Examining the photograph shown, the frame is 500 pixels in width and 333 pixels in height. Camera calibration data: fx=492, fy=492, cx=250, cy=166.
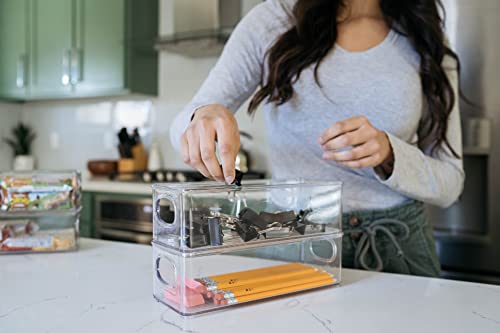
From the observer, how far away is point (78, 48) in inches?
114

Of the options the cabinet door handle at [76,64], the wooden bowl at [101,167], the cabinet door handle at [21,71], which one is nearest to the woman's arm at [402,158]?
the wooden bowl at [101,167]

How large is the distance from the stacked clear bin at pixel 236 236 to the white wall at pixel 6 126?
3.13 m

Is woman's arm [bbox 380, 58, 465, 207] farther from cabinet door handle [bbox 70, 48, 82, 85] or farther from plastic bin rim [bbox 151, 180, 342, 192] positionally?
cabinet door handle [bbox 70, 48, 82, 85]

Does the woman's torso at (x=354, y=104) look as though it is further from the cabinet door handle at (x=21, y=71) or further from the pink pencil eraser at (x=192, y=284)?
the cabinet door handle at (x=21, y=71)

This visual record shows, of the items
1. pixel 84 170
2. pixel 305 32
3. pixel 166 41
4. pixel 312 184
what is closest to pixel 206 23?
pixel 166 41

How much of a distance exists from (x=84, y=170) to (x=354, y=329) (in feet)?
9.66

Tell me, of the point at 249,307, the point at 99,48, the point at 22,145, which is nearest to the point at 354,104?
the point at 249,307

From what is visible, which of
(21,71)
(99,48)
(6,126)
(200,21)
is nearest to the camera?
(200,21)

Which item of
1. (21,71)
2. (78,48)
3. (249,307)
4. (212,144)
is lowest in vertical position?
(249,307)

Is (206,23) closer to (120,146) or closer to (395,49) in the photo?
(120,146)

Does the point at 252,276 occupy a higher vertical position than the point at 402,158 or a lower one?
lower

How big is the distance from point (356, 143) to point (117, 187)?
1.87 m

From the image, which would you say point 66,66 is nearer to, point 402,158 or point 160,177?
point 160,177

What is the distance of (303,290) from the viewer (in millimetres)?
747
